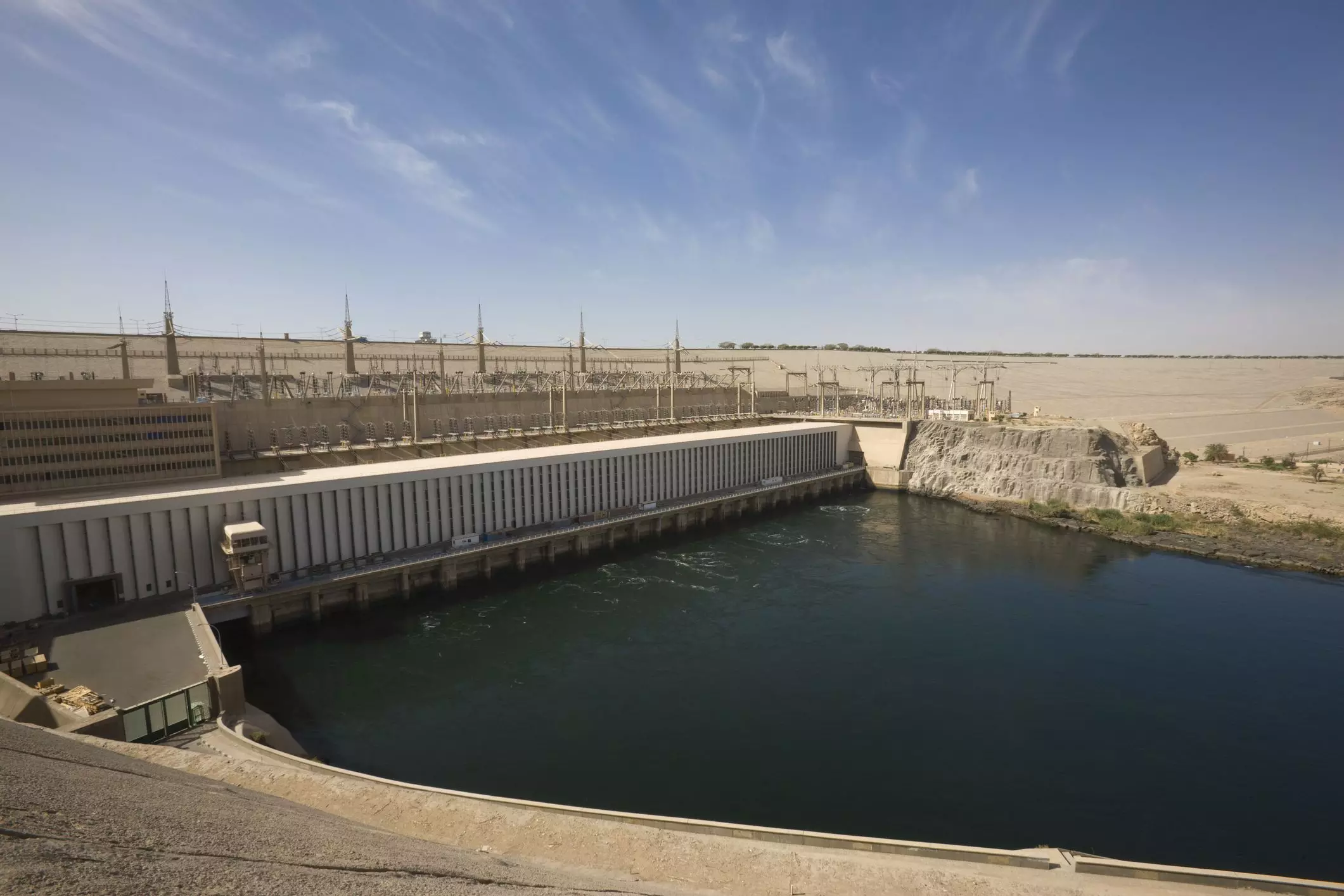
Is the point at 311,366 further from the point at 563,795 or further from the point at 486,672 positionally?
the point at 563,795

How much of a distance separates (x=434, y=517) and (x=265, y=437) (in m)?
13.9

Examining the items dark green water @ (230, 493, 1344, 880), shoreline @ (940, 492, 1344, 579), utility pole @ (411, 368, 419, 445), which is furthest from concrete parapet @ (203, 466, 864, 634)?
shoreline @ (940, 492, 1344, 579)

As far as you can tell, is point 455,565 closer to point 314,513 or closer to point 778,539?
point 314,513

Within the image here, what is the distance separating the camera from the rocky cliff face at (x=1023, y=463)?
3912 centimetres

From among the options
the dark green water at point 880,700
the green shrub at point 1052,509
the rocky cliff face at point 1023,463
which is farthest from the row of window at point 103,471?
the green shrub at point 1052,509

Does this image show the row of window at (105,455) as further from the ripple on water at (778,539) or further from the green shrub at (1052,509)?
the green shrub at (1052,509)

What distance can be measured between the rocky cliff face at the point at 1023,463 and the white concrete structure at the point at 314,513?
1783cm

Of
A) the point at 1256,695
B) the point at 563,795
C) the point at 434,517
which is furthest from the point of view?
the point at 434,517

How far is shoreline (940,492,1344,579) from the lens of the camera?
28.4m

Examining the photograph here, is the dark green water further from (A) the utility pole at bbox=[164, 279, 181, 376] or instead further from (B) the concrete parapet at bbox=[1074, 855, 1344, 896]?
(A) the utility pole at bbox=[164, 279, 181, 376]

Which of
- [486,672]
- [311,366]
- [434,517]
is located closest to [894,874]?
[486,672]

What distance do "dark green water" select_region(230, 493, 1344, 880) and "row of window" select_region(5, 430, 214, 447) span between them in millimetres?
8671

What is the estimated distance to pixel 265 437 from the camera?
111ft

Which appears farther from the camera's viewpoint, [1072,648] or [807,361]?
[807,361]
